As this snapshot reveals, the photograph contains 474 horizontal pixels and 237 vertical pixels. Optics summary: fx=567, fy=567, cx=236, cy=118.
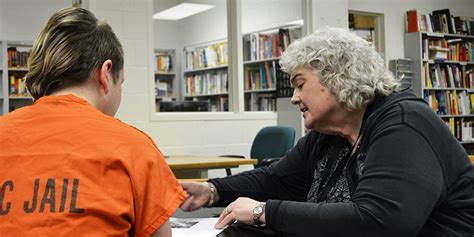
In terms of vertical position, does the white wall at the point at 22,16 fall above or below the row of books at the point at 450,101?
above

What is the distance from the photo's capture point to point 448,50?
817cm

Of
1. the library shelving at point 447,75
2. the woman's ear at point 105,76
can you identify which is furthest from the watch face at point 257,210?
the library shelving at point 447,75

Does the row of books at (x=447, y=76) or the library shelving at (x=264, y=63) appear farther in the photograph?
the row of books at (x=447, y=76)

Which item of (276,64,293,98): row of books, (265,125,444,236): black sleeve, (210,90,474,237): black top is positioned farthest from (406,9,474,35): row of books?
(265,125,444,236): black sleeve

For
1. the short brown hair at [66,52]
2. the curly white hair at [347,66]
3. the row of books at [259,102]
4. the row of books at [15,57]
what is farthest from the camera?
the row of books at [15,57]

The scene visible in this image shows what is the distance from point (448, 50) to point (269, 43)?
9.26 feet

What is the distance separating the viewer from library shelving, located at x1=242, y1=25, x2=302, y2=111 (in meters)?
6.99

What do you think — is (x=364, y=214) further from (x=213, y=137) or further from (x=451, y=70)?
(x=451, y=70)

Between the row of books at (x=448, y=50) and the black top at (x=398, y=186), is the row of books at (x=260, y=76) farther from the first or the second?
the black top at (x=398, y=186)

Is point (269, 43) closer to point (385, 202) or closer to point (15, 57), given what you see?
point (15, 57)

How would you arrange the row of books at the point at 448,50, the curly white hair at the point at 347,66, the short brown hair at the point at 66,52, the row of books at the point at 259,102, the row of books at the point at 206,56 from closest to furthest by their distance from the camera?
1. the short brown hair at the point at 66,52
2. the curly white hair at the point at 347,66
3. the row of books at the point at 259,102
4. the row of books at the point at 448,50
5. the row of books at the point at 206,56

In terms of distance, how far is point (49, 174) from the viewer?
969mm

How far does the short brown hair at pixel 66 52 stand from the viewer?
42.9 inches

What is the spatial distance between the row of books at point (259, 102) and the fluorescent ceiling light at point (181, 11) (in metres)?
2.10
